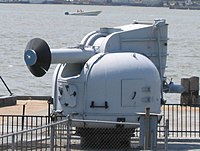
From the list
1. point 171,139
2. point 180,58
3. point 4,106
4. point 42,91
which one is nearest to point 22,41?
point 180,58

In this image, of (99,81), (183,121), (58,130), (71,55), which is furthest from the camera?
(183,121)

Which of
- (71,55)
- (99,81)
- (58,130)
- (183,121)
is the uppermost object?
(71,55)

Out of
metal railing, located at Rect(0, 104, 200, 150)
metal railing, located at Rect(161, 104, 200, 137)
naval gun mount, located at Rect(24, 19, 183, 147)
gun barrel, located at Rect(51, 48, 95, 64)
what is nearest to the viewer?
metal railing, located at Rect(0, 104, 200, 150)

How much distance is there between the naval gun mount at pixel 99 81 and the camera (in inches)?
934

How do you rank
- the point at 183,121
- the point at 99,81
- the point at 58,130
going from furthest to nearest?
the point at 183,121 < the point at 99,81 < the point at 58,130

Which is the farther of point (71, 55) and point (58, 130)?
point (71, 55)

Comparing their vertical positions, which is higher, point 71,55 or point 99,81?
point 71,55

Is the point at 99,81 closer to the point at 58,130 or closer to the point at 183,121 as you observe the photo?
the point at 58,130

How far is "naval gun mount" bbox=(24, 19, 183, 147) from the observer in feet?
77.9

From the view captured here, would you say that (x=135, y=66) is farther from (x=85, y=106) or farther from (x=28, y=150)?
(x=28, y=150)

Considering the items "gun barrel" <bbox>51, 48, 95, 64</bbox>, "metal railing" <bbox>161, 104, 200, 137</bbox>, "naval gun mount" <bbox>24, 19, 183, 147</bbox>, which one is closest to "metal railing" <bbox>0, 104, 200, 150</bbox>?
"metal railing" <bbox>161, 104, 200, 137</bbox>

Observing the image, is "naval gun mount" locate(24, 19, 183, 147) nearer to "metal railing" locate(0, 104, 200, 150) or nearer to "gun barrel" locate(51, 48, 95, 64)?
"gun barrel" locate(51, 48, 95, 64)

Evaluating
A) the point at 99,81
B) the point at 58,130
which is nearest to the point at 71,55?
the point at 99,81

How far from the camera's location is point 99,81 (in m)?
23.7
